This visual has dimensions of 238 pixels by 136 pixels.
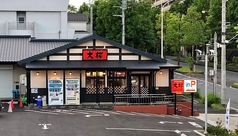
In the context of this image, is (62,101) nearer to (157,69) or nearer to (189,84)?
(157,69)

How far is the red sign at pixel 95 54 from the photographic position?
1208 inches

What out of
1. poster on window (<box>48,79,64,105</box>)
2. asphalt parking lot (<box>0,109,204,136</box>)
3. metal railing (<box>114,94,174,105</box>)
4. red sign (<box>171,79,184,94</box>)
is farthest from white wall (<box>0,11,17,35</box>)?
red sign (<box>171,79,184,94</box>)

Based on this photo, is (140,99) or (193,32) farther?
(193,32)

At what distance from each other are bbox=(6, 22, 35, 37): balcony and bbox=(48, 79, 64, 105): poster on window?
18.1 metres

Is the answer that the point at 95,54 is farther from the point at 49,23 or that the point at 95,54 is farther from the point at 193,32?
the point at 193,32

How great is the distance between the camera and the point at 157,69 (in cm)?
2941

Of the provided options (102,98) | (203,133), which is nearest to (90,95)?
(102,98)

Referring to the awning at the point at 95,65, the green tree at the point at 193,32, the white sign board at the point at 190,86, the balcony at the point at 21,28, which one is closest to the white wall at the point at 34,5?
the balcony at the point at 21,28

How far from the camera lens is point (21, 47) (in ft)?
116

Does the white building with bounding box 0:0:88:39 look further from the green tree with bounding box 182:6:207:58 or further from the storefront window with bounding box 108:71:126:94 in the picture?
the green tree with bounding box 182:6:207:58

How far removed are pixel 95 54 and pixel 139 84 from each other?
3.89m

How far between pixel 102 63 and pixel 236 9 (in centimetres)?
3744

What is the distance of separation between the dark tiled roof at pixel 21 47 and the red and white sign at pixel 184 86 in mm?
12784

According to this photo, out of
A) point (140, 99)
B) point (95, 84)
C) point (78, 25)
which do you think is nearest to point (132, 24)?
point (78, 25)
